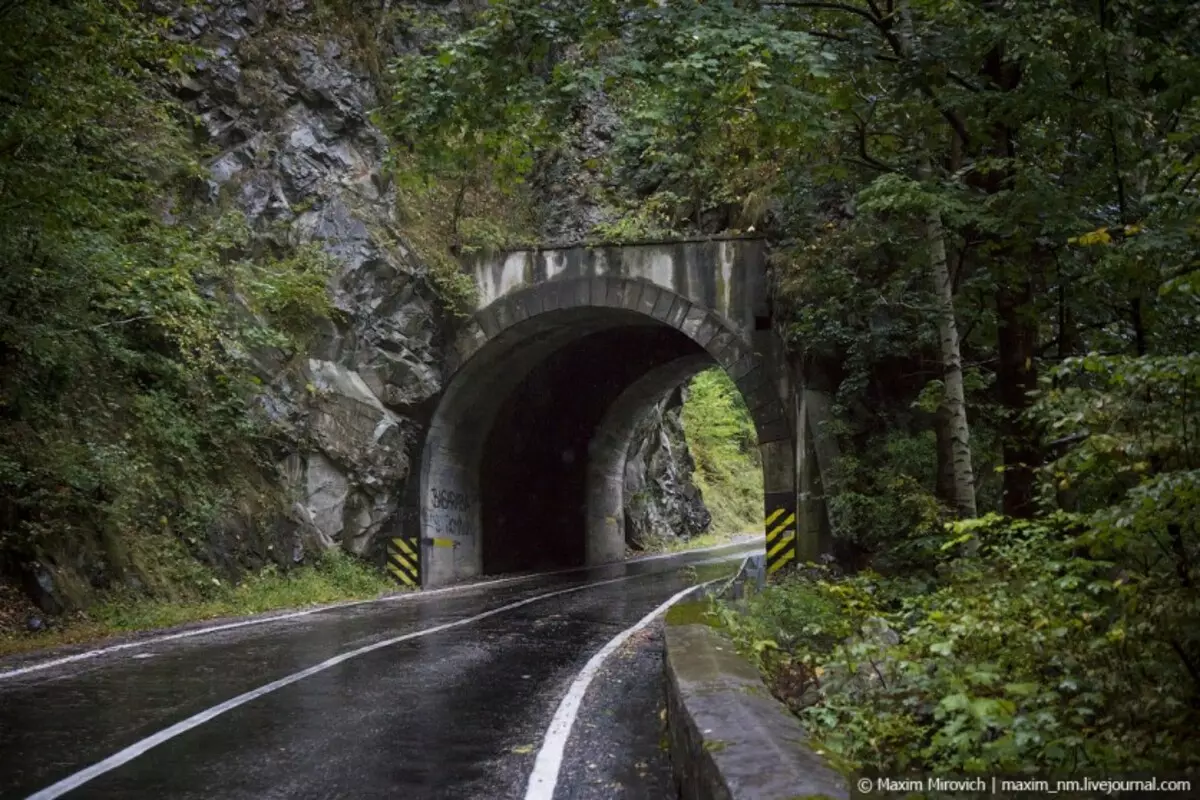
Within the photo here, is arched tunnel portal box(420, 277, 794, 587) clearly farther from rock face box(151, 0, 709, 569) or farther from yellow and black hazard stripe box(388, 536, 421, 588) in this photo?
rock face box(151, 0, 709, 569)

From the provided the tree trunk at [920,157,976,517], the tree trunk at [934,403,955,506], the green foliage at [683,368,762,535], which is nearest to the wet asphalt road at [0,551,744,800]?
the tree trunk at [920,157,976,517]

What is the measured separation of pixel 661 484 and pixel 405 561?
15.5 m

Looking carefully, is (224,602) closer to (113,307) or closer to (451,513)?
(113,307)

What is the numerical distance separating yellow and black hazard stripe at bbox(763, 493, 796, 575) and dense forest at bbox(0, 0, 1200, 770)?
6.32ft

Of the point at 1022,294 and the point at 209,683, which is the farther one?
the point at 1022,294

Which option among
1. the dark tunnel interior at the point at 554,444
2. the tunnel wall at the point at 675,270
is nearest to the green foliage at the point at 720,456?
the dark tunnel interior at the point at 554,444

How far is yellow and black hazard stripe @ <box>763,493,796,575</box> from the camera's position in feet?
58.7

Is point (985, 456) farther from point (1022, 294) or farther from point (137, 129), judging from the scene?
point (137, 129)

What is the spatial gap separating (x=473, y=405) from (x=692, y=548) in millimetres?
12525

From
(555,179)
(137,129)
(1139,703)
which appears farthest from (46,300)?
(555,179)

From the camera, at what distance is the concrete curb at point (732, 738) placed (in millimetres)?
3195

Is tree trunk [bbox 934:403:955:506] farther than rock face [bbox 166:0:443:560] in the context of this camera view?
No

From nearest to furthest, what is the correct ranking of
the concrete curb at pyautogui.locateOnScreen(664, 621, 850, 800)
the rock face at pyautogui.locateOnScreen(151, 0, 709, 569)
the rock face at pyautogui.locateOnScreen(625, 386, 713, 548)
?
the concrete curb at pyautogui.locateOnScreen(664, 621, 850, 800) → the rock face at pyautogui.locateOnScreen(151, 0, 709, 569) → the rock face at pyautogui.locateOnScreen(625, 386, 713, 548)

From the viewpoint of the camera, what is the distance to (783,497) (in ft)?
60.4
